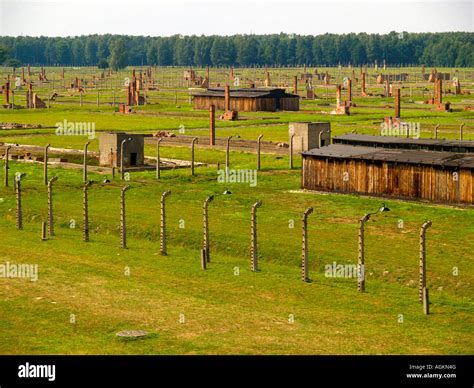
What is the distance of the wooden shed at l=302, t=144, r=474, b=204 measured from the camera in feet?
168

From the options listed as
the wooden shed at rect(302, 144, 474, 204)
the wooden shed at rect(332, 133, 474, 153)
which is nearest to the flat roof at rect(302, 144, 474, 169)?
the wooden shed at rect(302, 144, 474, 204)

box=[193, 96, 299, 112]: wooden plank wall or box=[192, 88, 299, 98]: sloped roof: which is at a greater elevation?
box=[192, 88, 299, 98]: sloped roof

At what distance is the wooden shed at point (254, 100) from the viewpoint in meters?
130

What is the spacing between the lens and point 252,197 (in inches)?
2144

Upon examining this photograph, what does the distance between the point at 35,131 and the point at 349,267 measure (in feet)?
219

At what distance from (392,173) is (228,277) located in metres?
19.6

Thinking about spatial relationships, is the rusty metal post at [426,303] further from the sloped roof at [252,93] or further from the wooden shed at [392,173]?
the sloped roof at [252,93]

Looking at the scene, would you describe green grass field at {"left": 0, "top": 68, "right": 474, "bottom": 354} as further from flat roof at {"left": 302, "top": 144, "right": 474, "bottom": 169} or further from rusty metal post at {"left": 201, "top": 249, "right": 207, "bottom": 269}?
flat roof at {"left": 302, "top": 144, "right": 474, "bottom": 169}

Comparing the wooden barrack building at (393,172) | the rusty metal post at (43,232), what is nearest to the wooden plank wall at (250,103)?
the wooden barrack building at (393,172)

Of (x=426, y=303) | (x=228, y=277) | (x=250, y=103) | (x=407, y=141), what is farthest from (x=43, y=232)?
(x=250, y=103)

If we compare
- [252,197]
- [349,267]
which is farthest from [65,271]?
[252,197]

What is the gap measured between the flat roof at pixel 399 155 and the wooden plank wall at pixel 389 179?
0.85 feet
